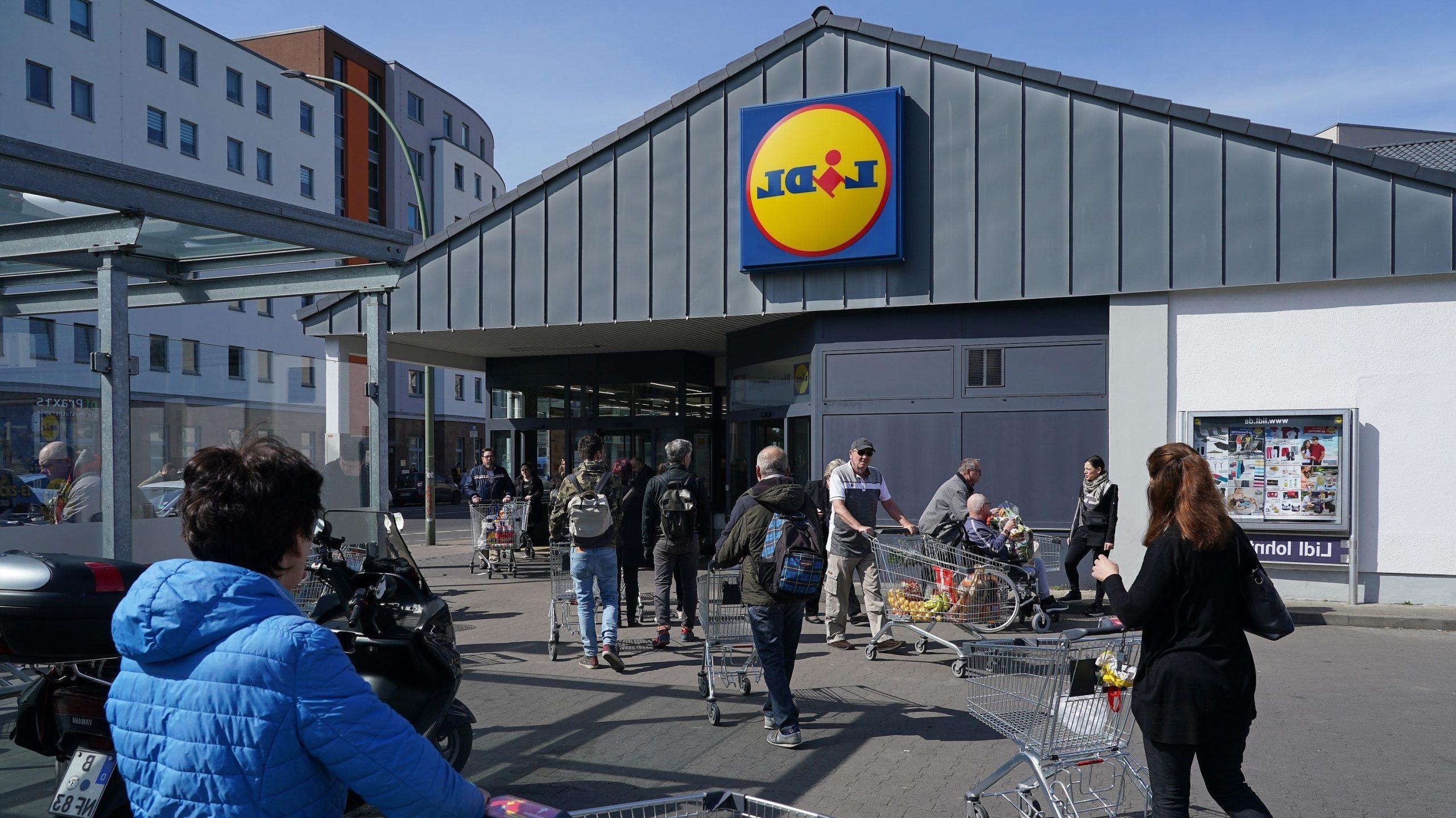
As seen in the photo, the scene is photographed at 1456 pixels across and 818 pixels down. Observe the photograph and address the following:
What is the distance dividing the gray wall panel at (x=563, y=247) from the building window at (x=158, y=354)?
616 centimetres

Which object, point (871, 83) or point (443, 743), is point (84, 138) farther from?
point (443, 743)

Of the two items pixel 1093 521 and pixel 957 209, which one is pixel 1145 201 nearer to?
pixel 957 209

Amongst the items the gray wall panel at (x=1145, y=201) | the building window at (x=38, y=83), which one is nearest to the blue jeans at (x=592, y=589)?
the gray wall panel at (x=1145, y=201)

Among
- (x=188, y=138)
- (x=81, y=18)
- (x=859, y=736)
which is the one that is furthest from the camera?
(x=188, y=138)

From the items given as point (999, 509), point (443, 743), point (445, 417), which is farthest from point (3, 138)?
point (445, 417)

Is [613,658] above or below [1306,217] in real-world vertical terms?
below

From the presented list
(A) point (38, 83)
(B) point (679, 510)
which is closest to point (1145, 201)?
(B) point (679, 510)

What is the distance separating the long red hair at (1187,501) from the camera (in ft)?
12.1

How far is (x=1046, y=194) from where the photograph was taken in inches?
474

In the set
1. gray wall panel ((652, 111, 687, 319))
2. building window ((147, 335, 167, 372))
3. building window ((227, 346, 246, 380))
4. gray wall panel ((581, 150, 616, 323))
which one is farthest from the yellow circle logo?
building window ((147, 335, 167, 372))

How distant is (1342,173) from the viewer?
11.0 metres

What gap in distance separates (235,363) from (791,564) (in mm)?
5662

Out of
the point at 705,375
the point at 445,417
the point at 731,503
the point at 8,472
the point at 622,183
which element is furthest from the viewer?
the point at 445,417

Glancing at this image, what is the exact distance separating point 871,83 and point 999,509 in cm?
613
